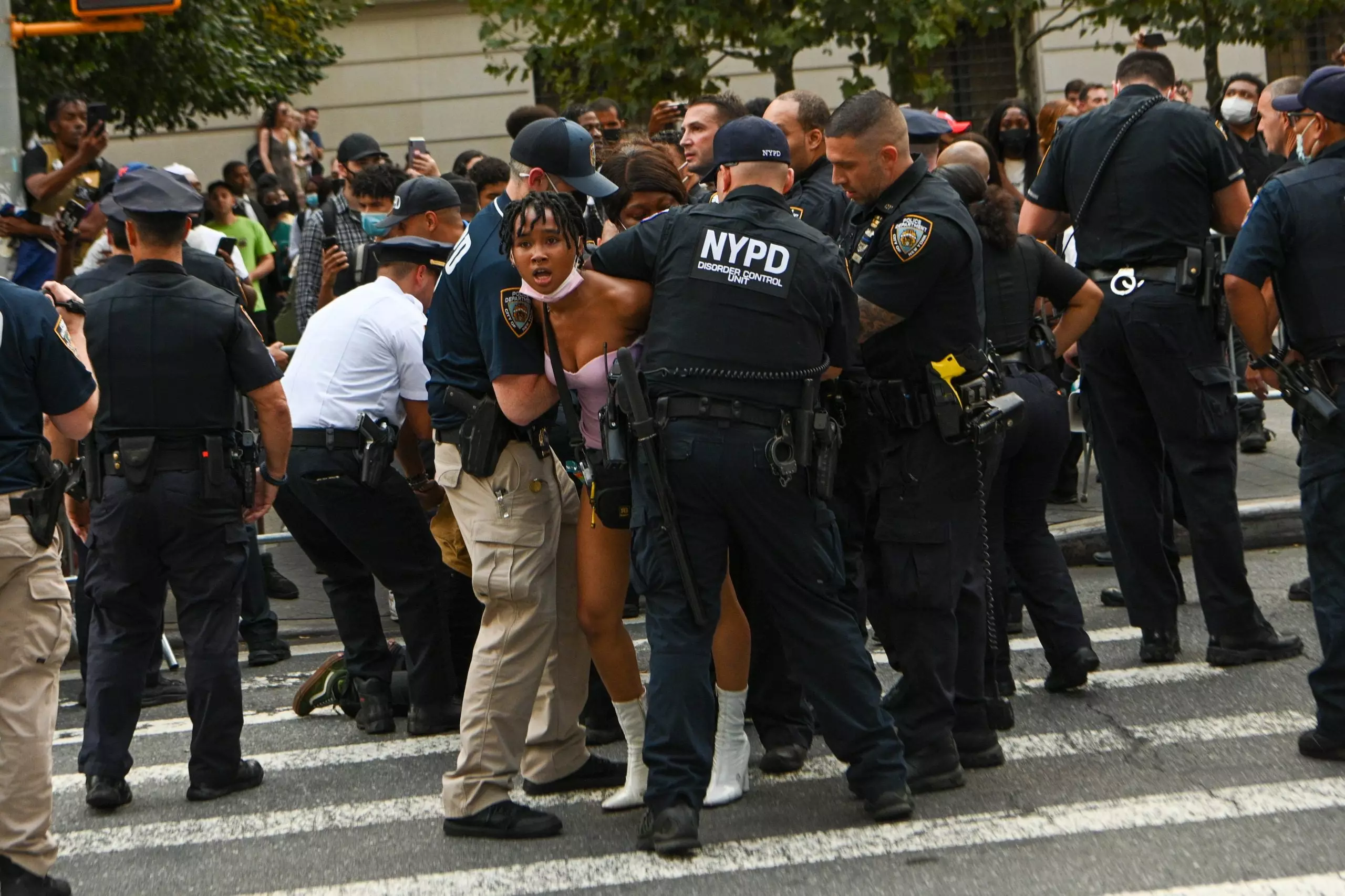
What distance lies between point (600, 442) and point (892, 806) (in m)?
1.37

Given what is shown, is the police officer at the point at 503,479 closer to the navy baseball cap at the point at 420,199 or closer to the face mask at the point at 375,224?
the navy baseball cap at the point at 420,199

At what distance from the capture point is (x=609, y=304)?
4898 millimetres

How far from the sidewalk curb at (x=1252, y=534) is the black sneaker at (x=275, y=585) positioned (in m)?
4.00

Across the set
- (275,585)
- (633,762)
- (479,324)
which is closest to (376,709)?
(633,762)

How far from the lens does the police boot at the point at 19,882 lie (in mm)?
4613

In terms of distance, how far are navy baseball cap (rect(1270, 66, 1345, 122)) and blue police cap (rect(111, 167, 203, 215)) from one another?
3.65 m

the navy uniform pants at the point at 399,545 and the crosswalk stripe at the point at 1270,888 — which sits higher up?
the navy uniform pants at the point at 399,545

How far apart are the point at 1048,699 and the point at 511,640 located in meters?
2.20

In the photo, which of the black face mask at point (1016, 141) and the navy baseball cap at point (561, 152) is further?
the black face mask at point (1016, 141)

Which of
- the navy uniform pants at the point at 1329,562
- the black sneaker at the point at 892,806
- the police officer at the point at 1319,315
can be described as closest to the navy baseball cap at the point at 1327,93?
the police officer at the point at 1319,315

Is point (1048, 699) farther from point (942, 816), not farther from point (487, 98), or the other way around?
point (487, 98)

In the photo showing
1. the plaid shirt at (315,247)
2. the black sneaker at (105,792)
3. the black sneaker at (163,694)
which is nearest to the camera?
the black sneaker at (105,792)

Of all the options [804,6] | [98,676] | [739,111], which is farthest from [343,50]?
[98,676]

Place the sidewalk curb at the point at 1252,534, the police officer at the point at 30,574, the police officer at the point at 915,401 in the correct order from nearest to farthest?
the police officer at the point at 30,574, the police officer at the point at 915,401, the sidewalk curb at the point at 1252,534
